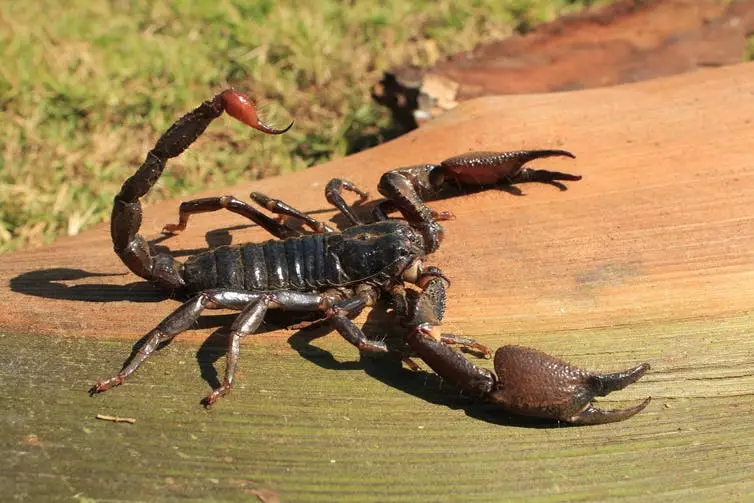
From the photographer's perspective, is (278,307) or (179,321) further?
(278,307)

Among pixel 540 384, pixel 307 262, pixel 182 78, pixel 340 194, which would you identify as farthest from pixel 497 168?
pixel 182 78

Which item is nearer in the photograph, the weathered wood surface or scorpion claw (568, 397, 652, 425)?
the weathered wood surface

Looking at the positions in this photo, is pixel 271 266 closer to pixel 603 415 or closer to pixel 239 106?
pixel 239 106

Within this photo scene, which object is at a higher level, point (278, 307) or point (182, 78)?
point (182, 78)

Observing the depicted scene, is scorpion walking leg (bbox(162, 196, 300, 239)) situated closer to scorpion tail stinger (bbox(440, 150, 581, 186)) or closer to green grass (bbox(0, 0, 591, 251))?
scorpion tail stinger (bbox(440, 150, 581, 186))

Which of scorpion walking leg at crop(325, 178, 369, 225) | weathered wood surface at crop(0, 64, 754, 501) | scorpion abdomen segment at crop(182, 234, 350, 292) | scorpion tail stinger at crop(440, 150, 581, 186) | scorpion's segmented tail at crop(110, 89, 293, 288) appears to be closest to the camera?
weathered wood surface at crop(0, 64, 754, 501)

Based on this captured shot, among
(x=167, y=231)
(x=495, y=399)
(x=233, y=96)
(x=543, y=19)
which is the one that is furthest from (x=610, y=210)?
(x=543, y=19)

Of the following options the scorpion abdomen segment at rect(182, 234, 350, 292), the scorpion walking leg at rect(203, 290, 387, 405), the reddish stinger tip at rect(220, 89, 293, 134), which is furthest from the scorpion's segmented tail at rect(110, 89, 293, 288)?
the scorpion walking leg at rect(203, 290, 387, 405)

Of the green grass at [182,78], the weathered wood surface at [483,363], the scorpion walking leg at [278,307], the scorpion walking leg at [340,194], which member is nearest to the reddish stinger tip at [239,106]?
the scorpion walking leg at [278,307]
